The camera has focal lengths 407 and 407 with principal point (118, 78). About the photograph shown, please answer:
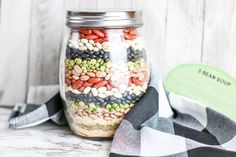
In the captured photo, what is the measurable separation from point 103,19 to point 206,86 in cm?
29

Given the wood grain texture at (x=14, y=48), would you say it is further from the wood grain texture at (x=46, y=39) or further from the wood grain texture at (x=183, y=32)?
the wood grain texture at (x=183, y=32)

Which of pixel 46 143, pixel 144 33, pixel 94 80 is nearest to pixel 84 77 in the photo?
pixel 94 80

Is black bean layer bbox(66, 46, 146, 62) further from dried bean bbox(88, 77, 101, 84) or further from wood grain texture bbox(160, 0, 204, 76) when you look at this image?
wood grain texture bbox(160, 0, 204, 76)

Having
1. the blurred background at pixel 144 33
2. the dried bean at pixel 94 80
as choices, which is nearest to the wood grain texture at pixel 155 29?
the blurred background at pixel 144 33

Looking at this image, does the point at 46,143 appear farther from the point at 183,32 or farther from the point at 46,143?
the point at 183,32

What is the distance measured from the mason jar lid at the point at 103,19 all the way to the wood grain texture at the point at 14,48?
28cm

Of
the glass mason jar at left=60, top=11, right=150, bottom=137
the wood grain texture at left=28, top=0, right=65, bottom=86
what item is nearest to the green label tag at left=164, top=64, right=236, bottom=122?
the glass mason jar at left=60, top=11, right=150, bottom=137

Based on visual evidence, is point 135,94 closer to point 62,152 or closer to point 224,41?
point 62,152

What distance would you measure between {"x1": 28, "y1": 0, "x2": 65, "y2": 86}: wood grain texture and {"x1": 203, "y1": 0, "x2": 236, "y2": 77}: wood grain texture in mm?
343

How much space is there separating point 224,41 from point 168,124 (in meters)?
0.26

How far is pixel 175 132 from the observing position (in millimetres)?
763

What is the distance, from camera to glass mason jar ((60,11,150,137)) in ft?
2.40

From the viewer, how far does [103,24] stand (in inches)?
28.7

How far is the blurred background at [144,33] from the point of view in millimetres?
926
